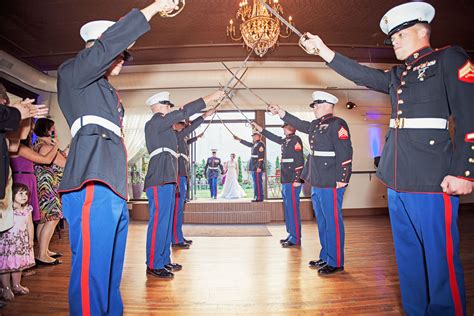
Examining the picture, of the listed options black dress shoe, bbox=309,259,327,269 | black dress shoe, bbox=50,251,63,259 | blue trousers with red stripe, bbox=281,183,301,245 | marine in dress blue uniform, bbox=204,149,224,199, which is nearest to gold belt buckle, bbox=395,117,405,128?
black dress shoe, bbox=309,259,327,269

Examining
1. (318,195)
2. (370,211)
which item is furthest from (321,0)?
(370,211)

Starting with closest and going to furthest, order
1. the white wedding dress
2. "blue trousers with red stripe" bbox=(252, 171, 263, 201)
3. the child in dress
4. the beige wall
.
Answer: the child in dress < the beige wall < "blue trousers with red stripe" bbox=(252, 171, 263, 201) < the white wedding dress

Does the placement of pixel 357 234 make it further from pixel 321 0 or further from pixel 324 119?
pixel 321 0

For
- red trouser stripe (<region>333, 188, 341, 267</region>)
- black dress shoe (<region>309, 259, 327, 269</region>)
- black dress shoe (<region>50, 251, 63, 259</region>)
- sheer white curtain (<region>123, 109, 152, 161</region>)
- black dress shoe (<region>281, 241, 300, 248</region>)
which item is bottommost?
black dress shoe (<region>281, 241, 300, 248</region>)

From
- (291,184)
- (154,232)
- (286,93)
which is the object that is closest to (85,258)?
(154,232)

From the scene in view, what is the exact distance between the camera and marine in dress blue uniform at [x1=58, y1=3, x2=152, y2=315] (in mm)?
1150

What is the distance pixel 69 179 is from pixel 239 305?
1408mm

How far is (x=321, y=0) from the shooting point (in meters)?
3.72

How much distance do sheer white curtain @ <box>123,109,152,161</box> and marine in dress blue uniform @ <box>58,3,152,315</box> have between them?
5.30 metres

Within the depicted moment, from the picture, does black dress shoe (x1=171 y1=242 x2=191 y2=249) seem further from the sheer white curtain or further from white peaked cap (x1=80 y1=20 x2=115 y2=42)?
the sheer white curtain

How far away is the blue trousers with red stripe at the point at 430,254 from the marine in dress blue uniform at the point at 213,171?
6.22 meters

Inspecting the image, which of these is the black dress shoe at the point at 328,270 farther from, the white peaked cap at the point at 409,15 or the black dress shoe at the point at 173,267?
the white peaked cap at the point at 409,15

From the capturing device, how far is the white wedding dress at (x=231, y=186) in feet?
24.7

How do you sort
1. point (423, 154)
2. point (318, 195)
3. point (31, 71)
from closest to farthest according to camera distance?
point (423, 154) → point (318, 195) → point (31, 71)
